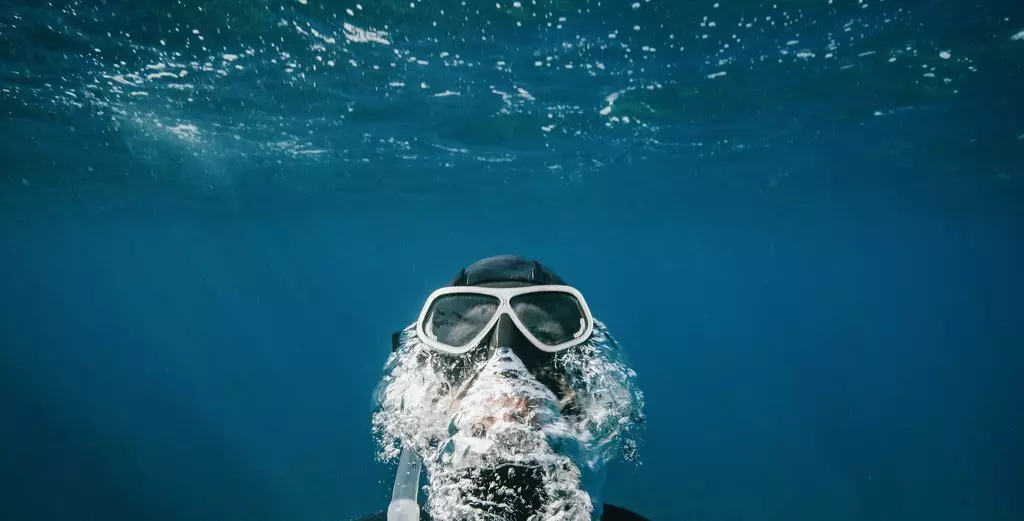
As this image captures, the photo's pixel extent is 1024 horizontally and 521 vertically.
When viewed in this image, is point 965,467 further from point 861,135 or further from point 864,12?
point 864,12

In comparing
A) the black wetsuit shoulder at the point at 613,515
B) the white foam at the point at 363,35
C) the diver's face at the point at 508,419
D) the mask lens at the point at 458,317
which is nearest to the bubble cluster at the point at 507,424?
the diver's face at the point at 508,419

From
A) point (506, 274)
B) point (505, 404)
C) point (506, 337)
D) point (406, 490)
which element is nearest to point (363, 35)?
point (506, 274)

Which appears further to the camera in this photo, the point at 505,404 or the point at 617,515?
the point at 617,515

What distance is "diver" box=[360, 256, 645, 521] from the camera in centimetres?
187

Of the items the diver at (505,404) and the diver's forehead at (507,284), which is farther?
the diver's forehead at (507,284)

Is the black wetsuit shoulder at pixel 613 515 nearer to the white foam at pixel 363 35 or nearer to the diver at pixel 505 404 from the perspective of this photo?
the diver at pixel 505 404

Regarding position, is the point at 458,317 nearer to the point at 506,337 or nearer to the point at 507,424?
the point at 506,337

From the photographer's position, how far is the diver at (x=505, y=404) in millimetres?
1872

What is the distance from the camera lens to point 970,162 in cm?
2286

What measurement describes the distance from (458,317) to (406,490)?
98cm

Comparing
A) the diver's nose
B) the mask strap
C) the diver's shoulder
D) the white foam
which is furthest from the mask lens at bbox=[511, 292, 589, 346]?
the white foam

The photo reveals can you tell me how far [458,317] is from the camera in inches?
117

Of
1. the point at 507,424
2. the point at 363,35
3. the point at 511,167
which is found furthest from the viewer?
the point at 511,167

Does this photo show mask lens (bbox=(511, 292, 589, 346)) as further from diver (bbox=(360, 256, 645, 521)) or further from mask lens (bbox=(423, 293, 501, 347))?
mask lens (bbox=(423, 293, 501, 347))
